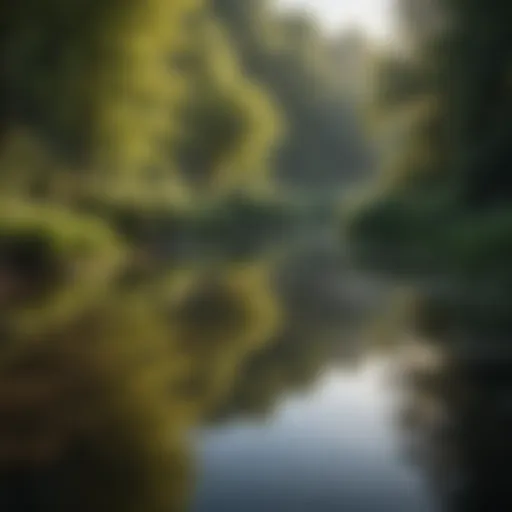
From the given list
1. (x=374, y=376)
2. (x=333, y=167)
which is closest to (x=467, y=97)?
(x=374, y=376)

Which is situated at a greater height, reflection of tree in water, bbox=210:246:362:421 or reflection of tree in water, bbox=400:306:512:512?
reflection of tree in water, bbox=210:246:362:421

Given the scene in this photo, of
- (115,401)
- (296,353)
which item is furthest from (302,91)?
(115,401)

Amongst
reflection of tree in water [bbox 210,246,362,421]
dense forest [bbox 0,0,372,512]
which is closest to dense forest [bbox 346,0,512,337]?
reflection of tree in water [bbox 210,246,362,421]

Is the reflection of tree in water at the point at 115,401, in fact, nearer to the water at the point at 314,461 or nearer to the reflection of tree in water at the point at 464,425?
the water at the point at 314,461

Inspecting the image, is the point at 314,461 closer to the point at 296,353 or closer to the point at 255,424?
the point at 255,424

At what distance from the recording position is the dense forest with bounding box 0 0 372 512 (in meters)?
3.97

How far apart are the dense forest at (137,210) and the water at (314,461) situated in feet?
0.57

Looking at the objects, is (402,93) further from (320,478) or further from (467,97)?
(320,478)

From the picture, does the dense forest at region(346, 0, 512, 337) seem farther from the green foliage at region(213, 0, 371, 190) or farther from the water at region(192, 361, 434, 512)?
the green foliage at region(213, 0, 371, 190)

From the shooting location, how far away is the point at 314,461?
3.78 meters

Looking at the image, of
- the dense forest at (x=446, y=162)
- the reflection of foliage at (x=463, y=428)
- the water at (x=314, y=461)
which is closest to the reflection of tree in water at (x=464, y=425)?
the reflection of foliage at (x=463, y=428)

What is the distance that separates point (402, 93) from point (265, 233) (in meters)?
6.03

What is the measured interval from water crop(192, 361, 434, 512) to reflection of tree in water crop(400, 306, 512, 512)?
0.35 ft

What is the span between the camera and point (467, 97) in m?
14.9
